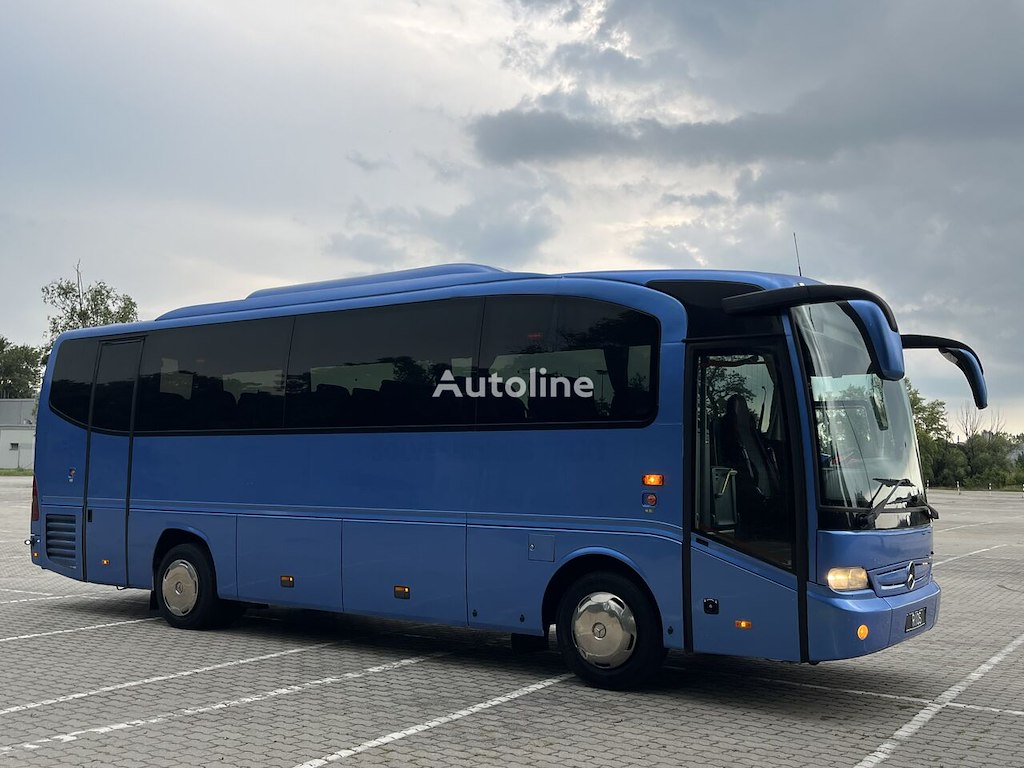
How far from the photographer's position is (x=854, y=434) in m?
8.65

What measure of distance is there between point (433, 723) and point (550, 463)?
2511 millimetres

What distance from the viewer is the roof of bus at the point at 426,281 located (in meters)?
9.12

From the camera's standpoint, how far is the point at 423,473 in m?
10.6

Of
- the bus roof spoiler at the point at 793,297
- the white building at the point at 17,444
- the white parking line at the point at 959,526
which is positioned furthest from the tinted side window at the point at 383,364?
the white building at the point at 17,444

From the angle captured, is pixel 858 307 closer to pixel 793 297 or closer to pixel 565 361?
pixel 793 297

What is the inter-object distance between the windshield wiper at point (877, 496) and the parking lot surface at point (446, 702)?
1.43 m

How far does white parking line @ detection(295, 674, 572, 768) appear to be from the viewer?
6.97 m

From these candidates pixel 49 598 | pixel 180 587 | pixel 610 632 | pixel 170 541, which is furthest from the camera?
pixel 49 598

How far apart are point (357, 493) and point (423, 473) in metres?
0.88

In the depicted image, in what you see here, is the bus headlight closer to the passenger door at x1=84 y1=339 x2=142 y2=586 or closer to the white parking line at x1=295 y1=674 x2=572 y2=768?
the white parking line at x1=295 y1=674 x2=572 y2=768

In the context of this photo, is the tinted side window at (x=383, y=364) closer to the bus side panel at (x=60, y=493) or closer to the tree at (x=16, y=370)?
the bus side panel at (x=60, y=493)

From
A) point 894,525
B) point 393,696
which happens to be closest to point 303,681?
point 393,696

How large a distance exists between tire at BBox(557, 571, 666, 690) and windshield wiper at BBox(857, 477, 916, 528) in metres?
1.75

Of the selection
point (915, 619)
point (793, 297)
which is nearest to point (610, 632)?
point (915, 619)
